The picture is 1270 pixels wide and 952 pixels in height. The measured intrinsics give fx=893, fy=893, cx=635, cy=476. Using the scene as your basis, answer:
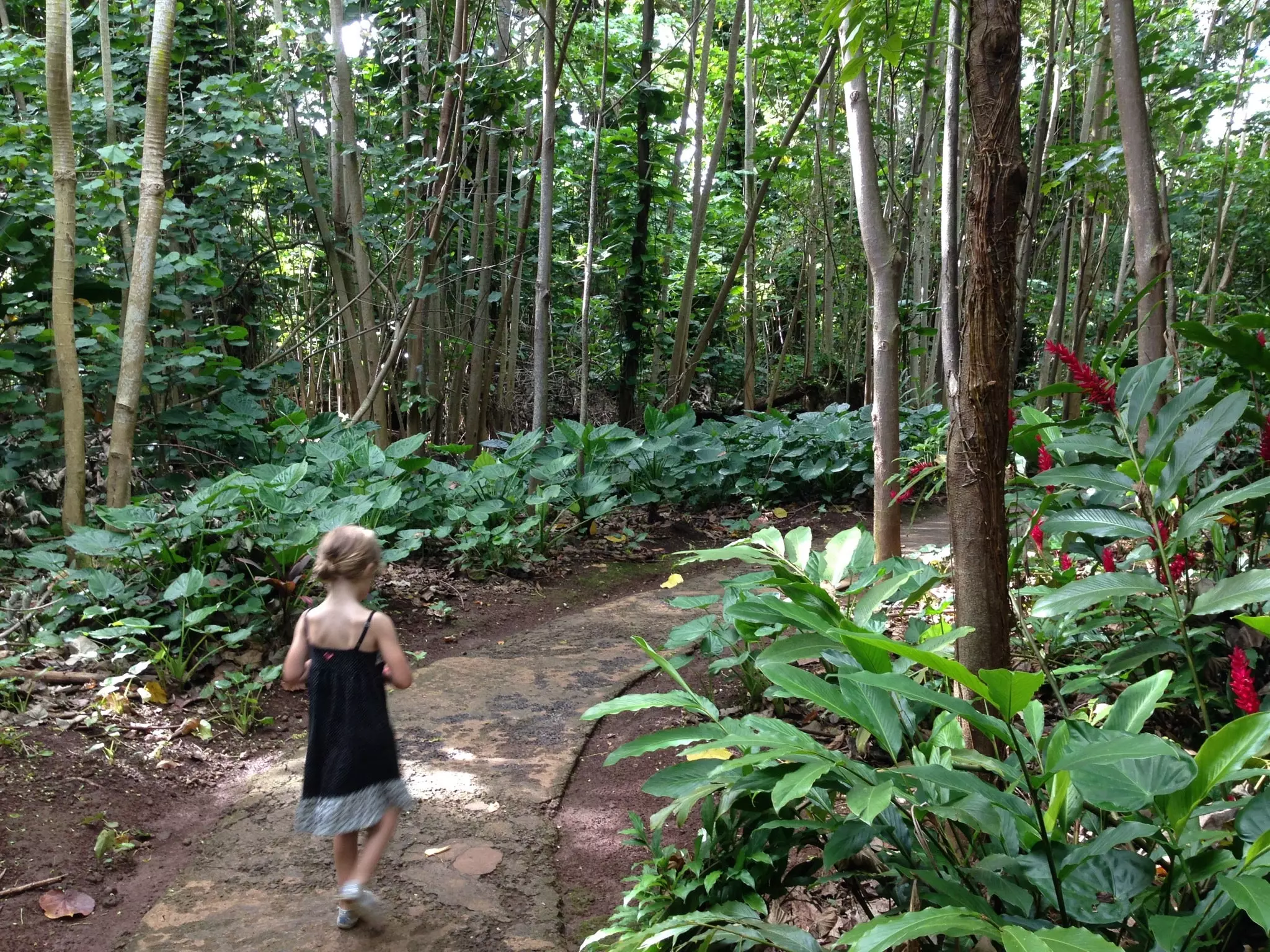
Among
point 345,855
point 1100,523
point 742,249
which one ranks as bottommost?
point 345,855

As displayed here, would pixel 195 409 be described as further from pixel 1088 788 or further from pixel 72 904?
pixel 1088 788

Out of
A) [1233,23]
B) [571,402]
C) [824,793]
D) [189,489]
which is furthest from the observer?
[571,402]

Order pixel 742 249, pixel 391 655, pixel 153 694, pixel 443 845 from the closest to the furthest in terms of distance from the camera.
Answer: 1. pixel 391 655
2. pixel 443 845
3. pixel 153 694
4. pixel 742 249

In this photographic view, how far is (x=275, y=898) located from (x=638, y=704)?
4.33 ft

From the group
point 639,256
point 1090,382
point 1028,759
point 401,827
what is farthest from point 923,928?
point 639,256

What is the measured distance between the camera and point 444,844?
2.57 m

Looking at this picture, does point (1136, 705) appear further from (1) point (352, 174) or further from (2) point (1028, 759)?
(1) point (352, 174)

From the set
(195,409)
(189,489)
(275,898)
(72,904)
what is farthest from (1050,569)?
(195,409)

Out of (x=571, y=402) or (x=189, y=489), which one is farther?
(x=571, y=402)

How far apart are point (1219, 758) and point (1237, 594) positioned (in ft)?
1.54

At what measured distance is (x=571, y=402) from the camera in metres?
12.4

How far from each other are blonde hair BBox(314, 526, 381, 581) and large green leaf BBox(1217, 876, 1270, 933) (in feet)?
6.22

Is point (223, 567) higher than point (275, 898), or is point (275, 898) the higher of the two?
point (223, 567)

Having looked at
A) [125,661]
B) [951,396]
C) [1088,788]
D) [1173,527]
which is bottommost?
[125,661]
